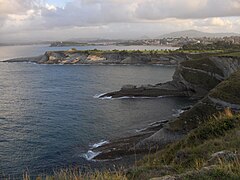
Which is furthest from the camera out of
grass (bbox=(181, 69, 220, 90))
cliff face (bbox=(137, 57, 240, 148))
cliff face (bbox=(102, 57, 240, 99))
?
cliff face (bbox=(102, 57, 240, 99))

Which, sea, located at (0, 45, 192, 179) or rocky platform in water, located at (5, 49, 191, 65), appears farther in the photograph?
rocky platform in water, located at (5, 49, 191, 65)

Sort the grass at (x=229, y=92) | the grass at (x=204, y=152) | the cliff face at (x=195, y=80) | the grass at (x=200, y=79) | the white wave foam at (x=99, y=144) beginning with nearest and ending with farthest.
A: 1. the grass at (x=204, y=152)
2. the white wave foam at (x=99, y=144)
3. the grass at (x=229, y=92)
4. the grass at (x=200, y=79)
5. the cliff face at (x=195, y=80)

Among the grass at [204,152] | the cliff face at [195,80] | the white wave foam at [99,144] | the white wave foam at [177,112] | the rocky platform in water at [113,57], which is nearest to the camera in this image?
the grass at [204,152]

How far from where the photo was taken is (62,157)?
32.1 m

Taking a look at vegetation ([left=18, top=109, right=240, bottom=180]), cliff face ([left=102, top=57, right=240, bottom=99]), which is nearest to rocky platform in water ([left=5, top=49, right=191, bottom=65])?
cliff face ([left=102, top=57, right=240, bottom=99])

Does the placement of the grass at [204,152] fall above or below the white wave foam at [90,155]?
above

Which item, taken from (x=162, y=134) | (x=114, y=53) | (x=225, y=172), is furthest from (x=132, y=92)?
(x=114, y=53)

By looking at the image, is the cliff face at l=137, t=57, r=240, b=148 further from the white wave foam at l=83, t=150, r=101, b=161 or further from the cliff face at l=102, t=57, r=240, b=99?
the cliff face at l=102, t=57, r=240, b=99

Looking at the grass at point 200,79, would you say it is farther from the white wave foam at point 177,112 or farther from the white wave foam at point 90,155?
the white wave foam at point 90,155

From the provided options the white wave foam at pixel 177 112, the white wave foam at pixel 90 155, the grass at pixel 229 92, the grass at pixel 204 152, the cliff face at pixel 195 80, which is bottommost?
the white wave foam at pixel 177 112

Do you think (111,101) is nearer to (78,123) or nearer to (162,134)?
(78,123)

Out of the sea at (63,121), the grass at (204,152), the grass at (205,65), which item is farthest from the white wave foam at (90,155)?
the grass at (205,65)

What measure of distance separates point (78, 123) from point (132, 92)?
2356 centimetres

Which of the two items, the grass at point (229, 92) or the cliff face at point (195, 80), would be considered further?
the cliff face at point (195, 80)
